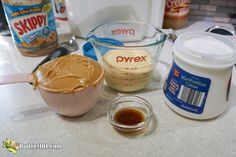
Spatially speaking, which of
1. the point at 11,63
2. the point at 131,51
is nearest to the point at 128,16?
the point at 131,51

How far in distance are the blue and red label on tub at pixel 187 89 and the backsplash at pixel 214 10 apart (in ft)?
1.58

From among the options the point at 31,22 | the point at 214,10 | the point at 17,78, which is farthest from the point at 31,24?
the point at 214,10

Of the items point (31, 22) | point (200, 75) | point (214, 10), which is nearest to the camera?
point (200, 75)

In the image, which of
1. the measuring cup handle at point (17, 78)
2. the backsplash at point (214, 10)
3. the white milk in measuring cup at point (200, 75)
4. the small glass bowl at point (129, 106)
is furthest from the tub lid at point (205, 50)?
the backsplash at point (214, 10)

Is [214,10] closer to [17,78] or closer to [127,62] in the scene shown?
[127,62]

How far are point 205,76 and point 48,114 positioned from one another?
0.99 feet

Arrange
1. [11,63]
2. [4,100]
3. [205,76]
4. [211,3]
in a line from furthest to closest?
[211,3]
[11,63]
[4,100]
[205,76]

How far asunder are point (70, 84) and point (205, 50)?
0.80 ft

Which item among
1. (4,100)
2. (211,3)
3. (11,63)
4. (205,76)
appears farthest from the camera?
(211,3)

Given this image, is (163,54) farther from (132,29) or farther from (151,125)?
(151,125)

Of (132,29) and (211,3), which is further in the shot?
(211,3)

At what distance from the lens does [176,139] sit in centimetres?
40

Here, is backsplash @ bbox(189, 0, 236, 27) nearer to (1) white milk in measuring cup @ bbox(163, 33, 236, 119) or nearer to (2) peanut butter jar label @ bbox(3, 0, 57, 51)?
(1) white milk in measuring cup @ bbox(163, 33, 236, 119)

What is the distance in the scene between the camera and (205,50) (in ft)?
1.32
